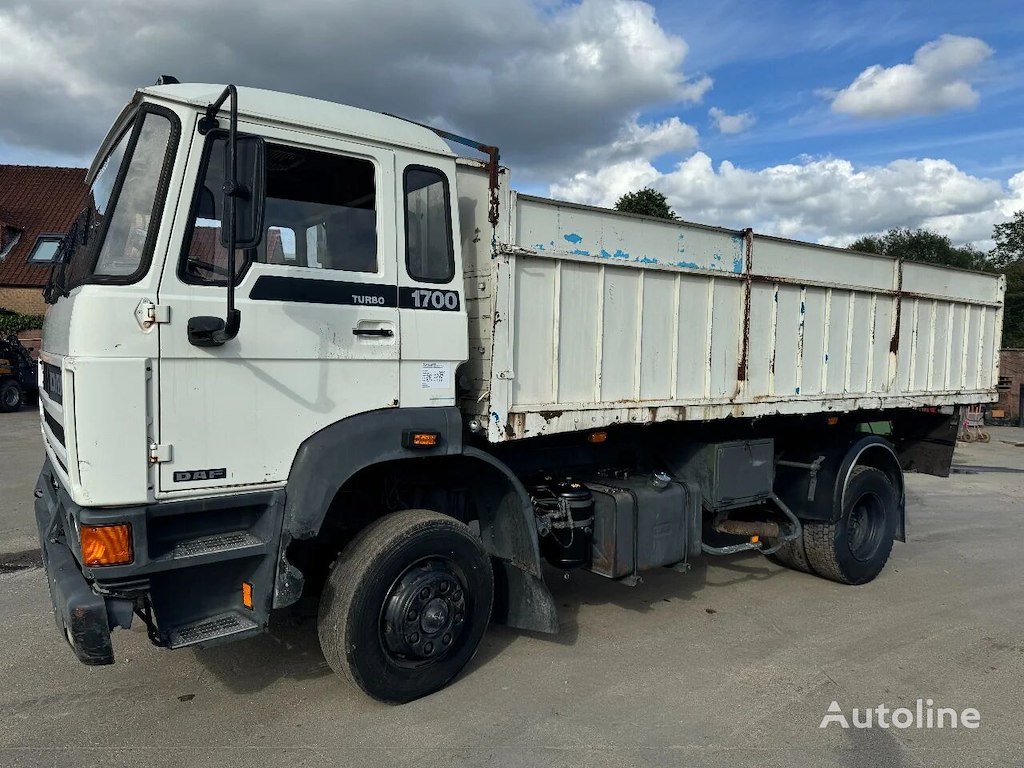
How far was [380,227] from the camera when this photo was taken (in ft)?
12.2

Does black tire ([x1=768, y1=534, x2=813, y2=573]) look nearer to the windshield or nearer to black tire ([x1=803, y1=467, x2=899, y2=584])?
black tire ([x1=803, y1=467, x2=899, y2=584])

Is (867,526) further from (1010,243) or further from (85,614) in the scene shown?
(1010,243)

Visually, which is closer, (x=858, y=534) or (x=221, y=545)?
(x=221, y=545)

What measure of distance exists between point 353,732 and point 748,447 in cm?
341

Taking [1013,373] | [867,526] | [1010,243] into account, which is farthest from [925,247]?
[867,526]

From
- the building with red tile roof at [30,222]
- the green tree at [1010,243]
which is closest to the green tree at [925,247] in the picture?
the green tree at [1010,243]

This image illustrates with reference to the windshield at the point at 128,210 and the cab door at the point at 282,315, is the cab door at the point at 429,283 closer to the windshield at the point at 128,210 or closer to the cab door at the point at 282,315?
the cab door at the point at 282,315

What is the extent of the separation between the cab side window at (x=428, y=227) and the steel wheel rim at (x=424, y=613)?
1.50 meters

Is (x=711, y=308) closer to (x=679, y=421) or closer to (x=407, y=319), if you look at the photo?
(x=679, y=421)

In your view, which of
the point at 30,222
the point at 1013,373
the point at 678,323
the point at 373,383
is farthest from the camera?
the point at 30,222

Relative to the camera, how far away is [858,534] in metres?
6.38

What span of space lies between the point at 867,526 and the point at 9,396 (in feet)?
67.4

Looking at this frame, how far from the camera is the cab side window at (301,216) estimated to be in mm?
3256

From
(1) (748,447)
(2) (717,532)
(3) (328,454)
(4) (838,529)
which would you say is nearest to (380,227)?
(3) (328,454)
